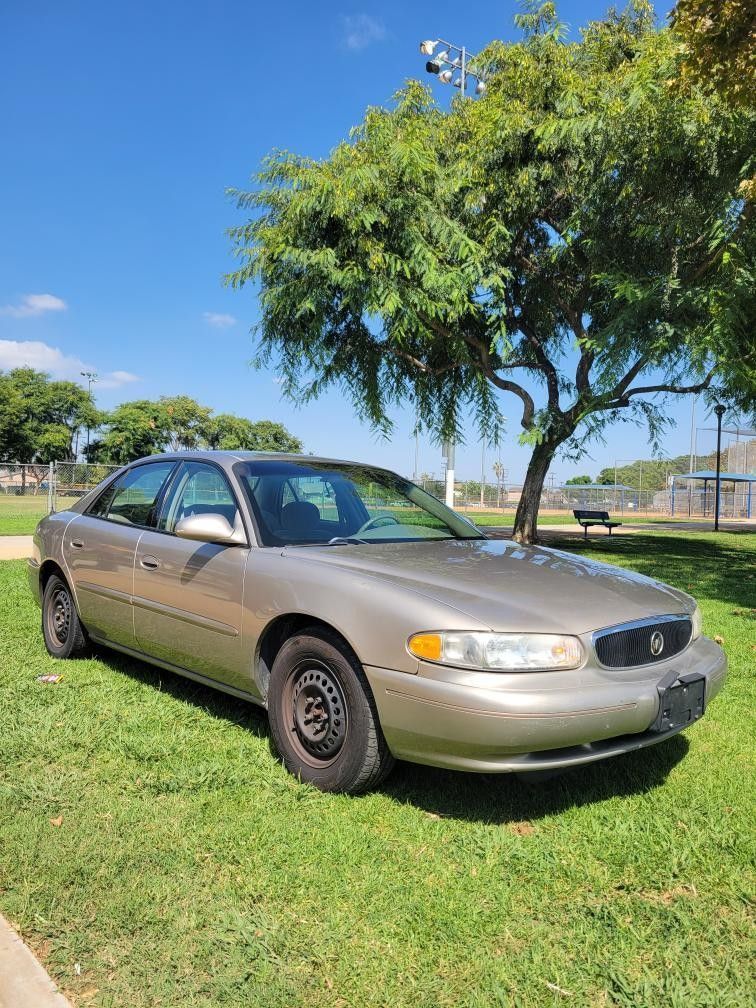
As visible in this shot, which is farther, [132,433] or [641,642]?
[132,433]

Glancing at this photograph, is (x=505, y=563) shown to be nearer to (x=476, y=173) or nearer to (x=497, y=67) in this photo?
(x=476, y=173)

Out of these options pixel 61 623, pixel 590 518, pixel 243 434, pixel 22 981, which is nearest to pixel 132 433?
pixel 243 434

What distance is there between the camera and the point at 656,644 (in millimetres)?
3264

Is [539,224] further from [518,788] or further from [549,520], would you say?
[549,520]

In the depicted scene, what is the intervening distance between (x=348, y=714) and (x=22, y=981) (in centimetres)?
142

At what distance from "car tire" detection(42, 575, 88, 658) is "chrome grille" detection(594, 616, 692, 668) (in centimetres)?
364

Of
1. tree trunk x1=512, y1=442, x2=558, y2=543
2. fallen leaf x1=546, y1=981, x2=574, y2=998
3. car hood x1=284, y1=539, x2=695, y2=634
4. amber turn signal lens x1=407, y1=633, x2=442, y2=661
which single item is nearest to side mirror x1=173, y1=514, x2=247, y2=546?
car hood x1=284, y1=539, x2=695, y2=634

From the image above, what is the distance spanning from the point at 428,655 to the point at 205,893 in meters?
1.11

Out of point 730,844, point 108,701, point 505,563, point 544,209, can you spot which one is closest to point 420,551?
point 505,563

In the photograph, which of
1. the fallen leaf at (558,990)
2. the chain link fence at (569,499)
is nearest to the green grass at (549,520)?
the chain link fence at (569,499)

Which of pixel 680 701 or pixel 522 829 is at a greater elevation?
pixel 680 701

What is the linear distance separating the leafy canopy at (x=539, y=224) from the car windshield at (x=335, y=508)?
801 centimetres

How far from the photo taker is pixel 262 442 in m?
85.1

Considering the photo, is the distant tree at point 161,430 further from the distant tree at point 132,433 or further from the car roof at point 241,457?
the car roof at point 241,457
